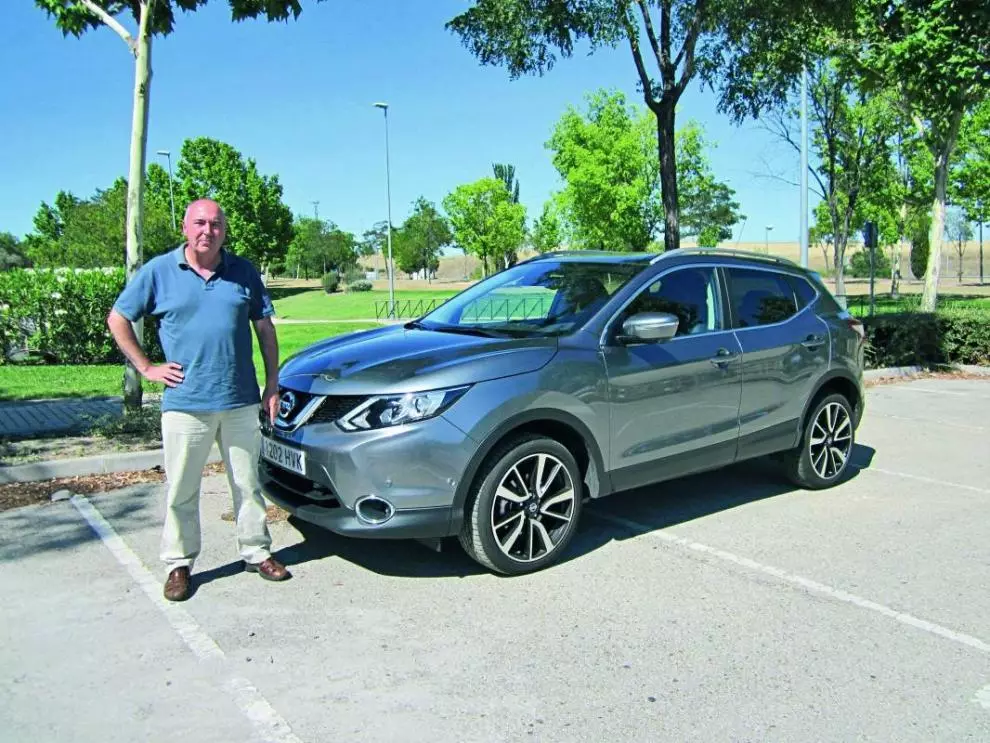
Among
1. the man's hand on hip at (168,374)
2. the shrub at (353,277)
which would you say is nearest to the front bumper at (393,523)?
the man's hand on hip at (168,374)

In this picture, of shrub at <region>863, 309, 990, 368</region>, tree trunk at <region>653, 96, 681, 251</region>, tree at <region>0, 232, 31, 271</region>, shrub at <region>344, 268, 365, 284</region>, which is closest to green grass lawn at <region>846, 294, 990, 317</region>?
shrub at <region>863, 309, 990, 368</region>

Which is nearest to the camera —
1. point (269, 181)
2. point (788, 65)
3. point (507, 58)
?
point (507, 58)

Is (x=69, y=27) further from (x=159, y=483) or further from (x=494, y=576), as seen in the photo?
(x=494, y=576)

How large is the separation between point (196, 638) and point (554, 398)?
2050 mm

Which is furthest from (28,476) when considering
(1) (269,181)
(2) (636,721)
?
(1) (269,181)

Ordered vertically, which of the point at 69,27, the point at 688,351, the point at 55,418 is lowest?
the point at 55,418

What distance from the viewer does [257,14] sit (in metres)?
7.98

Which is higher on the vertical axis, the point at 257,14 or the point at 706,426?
the point at 257,14

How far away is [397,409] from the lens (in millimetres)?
4137

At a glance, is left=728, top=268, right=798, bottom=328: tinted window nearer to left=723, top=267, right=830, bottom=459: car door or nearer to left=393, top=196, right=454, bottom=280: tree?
left=723, top=267, right=830, bottom=459: car door

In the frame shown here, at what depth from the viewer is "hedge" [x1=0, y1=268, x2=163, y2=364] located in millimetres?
13641

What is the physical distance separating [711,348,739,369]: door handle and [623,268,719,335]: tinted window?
0.54 feet

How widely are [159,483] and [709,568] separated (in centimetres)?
410

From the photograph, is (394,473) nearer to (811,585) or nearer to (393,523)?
(393,523)
